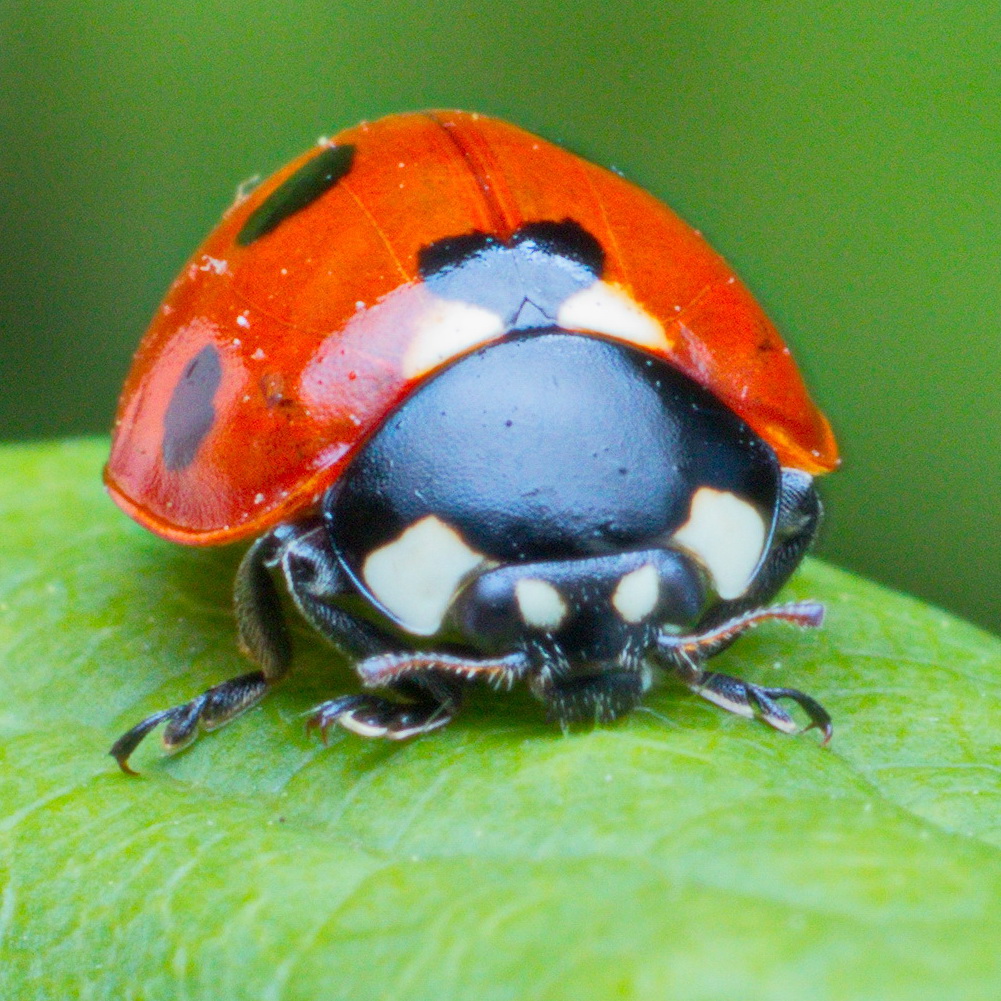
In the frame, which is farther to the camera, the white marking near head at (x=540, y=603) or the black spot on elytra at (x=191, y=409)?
the black spot on elytra at (x=191, y=409)

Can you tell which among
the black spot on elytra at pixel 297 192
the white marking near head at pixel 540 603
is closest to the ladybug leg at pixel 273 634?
the white marking near head at pixel 540 603

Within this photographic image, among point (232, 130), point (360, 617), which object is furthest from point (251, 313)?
point (232, 130)

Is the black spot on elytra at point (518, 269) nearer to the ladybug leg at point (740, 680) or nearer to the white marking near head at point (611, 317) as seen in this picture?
the white marking near head at point (611, 317)

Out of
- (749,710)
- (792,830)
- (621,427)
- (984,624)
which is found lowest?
(984,624)

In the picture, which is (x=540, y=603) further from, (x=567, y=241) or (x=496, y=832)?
(x=567, y=241)

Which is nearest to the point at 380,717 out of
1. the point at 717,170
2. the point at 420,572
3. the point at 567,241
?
the point at 420,572

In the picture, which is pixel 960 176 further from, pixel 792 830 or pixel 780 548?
pixel 792 830
